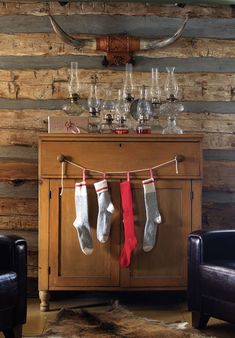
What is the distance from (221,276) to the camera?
2953 mm

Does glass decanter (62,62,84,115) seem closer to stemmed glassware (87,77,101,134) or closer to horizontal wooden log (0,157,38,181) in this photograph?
stemmed glassware (87,77,101,134)

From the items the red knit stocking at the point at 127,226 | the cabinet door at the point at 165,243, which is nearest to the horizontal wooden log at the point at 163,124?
the cabinet door at the point at 165,243

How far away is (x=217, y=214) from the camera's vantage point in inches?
160

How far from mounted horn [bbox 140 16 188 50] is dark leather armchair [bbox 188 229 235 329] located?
1612 millimetres

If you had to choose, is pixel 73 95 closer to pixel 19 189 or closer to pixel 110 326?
pixel 19 189

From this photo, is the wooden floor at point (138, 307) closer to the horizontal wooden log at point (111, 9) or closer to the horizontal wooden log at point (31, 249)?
the horizontal wooden log at point (31, 249)

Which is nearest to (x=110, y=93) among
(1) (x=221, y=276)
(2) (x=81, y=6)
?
(2) (x=81, y=6)

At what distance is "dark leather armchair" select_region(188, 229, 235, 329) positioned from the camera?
294 cm

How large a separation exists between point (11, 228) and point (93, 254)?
35.1 inches

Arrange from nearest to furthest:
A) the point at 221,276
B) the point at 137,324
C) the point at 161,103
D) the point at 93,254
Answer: the point at 221,276
the point at 137,324
the point at 93,254
the point at 161,103

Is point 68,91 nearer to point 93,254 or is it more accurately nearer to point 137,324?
point 93,254

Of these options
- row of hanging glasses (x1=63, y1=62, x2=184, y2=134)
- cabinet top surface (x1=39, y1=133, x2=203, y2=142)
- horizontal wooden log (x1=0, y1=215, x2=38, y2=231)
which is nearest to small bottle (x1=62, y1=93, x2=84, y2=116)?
row of hanging glasses (x1=63, y1=62, x2=184, y2=134)

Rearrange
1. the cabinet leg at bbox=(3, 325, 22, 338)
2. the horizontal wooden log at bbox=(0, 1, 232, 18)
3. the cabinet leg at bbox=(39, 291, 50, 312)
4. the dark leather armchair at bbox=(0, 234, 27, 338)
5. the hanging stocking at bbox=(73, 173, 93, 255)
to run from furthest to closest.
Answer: the horizontal wooden log at bbox=(0, 1, 232, 18) → the cabinet leg at bbox=(39, 291, 50, 312) → the hanging stocking at bbox=(73, 173, 93, 255) → the cabinet leg at bbox=(3, 325, 22, 338) → the dark leather armchair at bbox=(0, 234, 27, 338)

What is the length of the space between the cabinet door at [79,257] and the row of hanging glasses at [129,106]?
577mm
